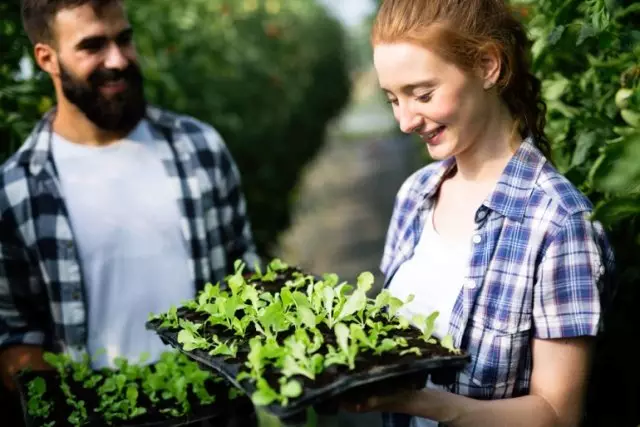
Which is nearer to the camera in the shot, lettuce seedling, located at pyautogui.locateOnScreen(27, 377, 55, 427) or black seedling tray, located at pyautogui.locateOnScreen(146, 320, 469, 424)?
black seedling tray, located at pyautogui.locateOnScreen(146, 320, 469, 424)

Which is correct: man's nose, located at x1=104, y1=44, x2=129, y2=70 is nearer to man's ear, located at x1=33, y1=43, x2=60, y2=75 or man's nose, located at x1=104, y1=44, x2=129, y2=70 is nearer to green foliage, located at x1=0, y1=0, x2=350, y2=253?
man's ear, located at x1=33, y1=43, x2=60, y2=75

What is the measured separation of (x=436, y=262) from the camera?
1.67 meters

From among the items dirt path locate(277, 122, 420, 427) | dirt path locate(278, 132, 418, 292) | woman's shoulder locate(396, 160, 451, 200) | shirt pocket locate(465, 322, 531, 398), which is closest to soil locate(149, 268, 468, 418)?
shirt pocket locate(465, 322, 531, 398)

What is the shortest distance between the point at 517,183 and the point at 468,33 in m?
0.33

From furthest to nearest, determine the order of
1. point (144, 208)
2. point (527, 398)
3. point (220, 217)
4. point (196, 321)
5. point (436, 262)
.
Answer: point (220, 217), point (144, 208), point (436, 262), point (196, 321), point (527, 398)

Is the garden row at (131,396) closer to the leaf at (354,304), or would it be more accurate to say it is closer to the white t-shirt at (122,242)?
the white t-shirt at (122,242)

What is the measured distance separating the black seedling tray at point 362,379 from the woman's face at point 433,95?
0.47 meters

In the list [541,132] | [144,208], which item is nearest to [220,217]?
[144,208]

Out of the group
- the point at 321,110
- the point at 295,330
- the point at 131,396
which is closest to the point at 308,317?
the point at 295,330

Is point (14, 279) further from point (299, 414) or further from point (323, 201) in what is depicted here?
point (323, 201)

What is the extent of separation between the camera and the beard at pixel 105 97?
Result: 2.34 m

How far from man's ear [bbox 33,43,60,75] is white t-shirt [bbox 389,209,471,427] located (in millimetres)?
1337

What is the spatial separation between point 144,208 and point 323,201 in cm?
787

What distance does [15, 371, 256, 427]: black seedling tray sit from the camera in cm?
169
